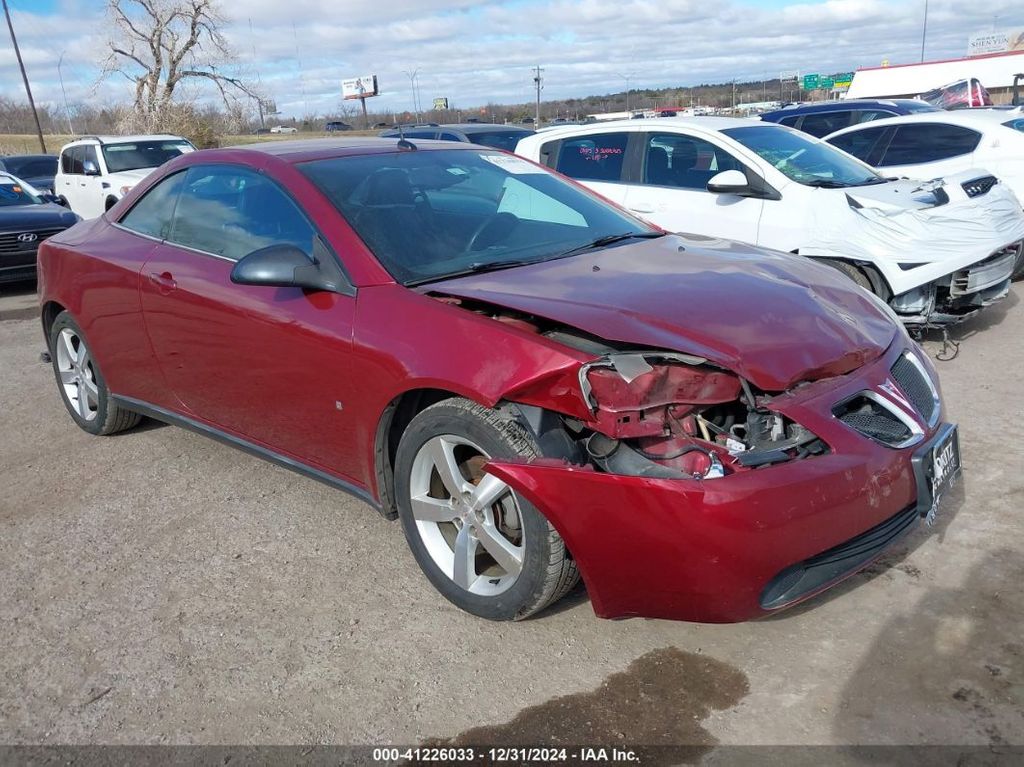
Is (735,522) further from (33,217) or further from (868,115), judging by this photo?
(868,115)

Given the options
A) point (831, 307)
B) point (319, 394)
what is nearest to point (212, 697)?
point (319, 394)

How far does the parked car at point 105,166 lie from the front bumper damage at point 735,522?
12.8 m

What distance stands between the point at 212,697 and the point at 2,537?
1.77 m

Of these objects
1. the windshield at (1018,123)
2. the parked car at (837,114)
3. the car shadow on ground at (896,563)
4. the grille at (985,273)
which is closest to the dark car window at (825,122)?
the parked car at (837,114)

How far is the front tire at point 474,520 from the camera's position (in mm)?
2664

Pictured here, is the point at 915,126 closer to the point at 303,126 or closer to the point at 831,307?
the point at 831,307

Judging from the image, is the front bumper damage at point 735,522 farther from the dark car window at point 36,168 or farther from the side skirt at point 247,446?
the dark car window at point 36,168

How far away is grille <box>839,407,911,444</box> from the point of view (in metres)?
2.64

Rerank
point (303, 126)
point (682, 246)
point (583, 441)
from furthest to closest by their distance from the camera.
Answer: point (303, 126) → point (682, 246) → point (583, 441)

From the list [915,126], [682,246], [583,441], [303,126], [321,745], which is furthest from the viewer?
[303,126]

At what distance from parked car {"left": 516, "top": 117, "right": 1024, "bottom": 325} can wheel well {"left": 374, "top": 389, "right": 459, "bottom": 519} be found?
3908 mm

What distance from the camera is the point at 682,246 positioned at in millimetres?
3725

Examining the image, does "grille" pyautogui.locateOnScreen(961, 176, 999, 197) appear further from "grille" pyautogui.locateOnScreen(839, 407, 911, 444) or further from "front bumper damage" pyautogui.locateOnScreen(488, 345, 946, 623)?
"front bumper damage" pyautogui.locateOnScreen(488, 345, 946, 623)

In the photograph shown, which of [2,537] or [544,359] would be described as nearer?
[544,359]
